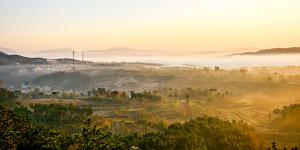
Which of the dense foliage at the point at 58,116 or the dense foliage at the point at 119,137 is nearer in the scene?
the dense foliage at the point at 119,137

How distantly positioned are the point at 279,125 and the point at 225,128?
197 feet

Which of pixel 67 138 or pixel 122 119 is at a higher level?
pixel 67 138

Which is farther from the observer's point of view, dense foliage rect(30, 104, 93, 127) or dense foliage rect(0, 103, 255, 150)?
dense foliage rect(30, 104, 93, 127)

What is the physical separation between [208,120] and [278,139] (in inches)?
1137

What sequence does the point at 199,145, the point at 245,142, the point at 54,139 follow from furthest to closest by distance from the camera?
the point at 245,142 → the point at 199,145 → the point at 54,139

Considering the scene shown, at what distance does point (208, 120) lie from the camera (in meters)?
146

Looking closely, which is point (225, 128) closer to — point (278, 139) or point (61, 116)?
point (278, 139)

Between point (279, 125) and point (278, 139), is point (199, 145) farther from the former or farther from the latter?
point (279, 125)

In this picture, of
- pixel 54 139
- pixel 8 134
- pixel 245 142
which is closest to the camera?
pixel 8 134

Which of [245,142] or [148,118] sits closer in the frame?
[245,142]

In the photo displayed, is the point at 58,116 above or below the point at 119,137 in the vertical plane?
below

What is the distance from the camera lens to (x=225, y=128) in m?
139

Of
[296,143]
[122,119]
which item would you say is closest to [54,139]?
[296,143]

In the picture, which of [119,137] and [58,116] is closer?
[119,137]
